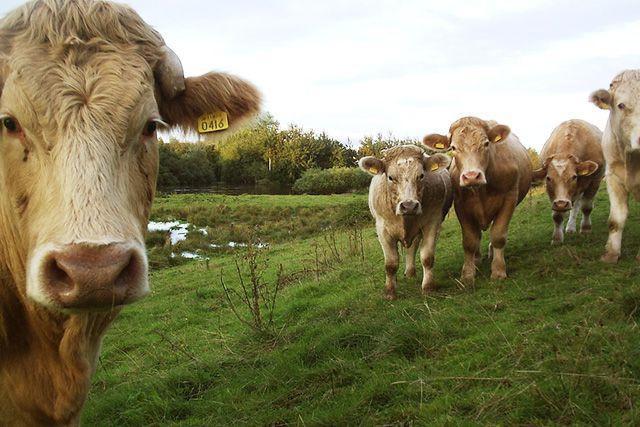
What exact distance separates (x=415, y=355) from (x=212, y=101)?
2.95 metres

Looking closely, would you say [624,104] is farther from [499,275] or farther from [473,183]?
[499,275]

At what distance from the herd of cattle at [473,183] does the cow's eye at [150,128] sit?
4.30m

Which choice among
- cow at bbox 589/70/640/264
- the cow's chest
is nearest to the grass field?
cow at bbox 589/70/640/264

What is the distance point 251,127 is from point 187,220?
27.4 meters

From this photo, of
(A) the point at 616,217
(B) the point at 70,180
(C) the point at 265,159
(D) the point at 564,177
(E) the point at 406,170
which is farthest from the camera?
(C) the point at 265,159

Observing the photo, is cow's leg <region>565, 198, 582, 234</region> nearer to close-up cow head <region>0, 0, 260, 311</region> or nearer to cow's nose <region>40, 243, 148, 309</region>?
close-up cow head <region>0, 0, 260, 311</region>

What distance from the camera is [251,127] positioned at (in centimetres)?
421

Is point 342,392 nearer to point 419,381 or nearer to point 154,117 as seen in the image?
point 419,381

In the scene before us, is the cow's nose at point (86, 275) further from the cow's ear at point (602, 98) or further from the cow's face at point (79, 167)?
the cow's ear at point (602, 98)

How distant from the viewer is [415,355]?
5.11 meters

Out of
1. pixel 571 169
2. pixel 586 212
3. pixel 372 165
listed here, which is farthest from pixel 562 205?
pixel 372 165

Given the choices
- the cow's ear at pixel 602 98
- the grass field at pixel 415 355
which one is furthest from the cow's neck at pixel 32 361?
the cow's ear at pixel 602 98

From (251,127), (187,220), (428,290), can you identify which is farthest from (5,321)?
(187,220)

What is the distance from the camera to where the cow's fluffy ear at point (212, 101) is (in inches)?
147
